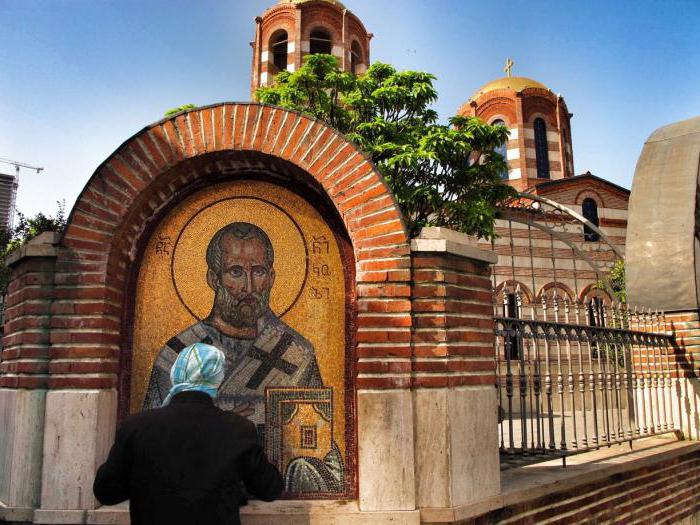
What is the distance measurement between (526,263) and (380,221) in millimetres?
19178

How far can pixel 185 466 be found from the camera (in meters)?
2.53

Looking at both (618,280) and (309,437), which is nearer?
(309,437)

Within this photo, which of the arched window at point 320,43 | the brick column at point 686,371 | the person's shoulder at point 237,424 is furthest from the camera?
the arched window at point 320,43

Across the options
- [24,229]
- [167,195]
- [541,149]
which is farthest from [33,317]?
[541,149]

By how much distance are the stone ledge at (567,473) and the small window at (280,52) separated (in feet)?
69.5

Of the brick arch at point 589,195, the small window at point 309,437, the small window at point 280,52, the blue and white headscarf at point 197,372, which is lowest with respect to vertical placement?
the small window at point 309,437

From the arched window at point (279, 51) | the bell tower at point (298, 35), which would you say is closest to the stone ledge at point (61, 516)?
the bell tower at point (298, 35)

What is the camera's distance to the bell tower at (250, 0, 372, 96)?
77.6 feet

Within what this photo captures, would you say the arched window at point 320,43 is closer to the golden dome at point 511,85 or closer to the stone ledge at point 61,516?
the golden dome at point 511,85

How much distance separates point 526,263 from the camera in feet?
73.6

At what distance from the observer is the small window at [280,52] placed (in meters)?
24.4

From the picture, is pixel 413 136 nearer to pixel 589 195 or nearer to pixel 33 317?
pixel 33 317

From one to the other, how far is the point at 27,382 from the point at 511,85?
28627 mm

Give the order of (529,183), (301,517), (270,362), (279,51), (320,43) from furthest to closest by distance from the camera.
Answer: (529,183) < (279,51) < (320,43) < (270,362) < (301,517)
